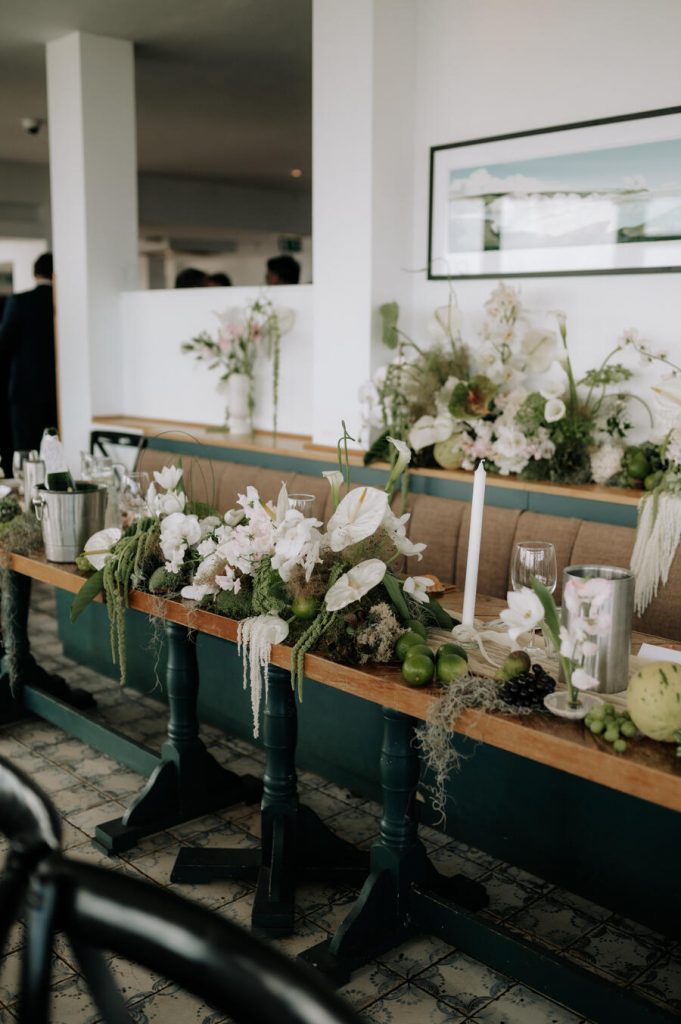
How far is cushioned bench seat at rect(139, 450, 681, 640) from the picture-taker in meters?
2.87

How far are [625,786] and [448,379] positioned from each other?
7.61ft

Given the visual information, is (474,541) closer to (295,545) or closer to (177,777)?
(295,545)

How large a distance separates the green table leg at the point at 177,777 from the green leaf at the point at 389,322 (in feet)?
5.59

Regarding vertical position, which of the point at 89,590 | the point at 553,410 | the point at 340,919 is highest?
the point at 553,410

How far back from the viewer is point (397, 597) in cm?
210

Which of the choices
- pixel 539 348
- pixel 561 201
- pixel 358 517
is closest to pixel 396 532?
pixel 358 517

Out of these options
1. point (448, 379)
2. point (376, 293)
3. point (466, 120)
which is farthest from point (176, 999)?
point (466, 120)

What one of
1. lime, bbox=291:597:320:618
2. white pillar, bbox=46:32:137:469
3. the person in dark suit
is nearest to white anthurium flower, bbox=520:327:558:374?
lime, bbox=291:597:320:618

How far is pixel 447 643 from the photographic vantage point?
2084 mm

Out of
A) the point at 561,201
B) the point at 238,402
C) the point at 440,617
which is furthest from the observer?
the point at 238,402

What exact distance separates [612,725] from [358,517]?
0.70m

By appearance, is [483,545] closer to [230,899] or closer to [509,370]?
[509,370]

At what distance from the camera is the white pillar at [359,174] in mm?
3910

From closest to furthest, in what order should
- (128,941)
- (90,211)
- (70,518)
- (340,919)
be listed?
(128,941) → (340,919) → (70,518) → (90,211)
